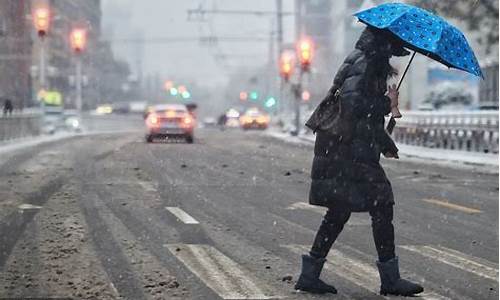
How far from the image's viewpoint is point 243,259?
712cm

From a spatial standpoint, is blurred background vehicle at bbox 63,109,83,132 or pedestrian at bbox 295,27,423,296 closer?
pedestrian at bbox 295,27,423,296

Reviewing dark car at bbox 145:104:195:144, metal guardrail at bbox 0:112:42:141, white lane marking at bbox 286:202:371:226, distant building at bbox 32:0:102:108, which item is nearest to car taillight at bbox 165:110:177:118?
dark car at bbox 145:104:195:144

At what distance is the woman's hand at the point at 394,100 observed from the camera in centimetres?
557

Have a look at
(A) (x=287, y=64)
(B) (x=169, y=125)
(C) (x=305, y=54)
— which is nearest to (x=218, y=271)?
(B) (x=169, y=125)

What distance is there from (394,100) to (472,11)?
2570 cm

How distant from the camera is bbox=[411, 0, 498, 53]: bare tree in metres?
29.4

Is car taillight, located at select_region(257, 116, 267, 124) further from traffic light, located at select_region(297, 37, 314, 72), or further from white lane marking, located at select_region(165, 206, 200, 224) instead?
white lane marking, located at select_region(165, 206, 200, 224)

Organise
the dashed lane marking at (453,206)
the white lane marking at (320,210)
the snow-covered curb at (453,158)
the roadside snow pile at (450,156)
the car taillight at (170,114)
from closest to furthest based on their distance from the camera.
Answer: the white lane marking at (320,210), the dashed lane marking at (453,206), the snow-covered curb at (453,158), the roadside snow pile at (450,156), the car taillight at (170,114)

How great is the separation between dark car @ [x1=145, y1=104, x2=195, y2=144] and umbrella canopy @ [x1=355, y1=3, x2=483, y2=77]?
23261 mm

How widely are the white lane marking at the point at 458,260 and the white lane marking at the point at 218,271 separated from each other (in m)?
1.97

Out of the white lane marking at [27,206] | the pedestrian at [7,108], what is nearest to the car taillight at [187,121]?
the pedestrian at [7,108]

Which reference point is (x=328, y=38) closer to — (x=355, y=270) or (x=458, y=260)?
(x=458, y=260)

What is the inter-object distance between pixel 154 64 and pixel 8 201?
15645cm

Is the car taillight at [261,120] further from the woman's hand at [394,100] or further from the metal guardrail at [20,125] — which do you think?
the woman's hand at [394,100]
